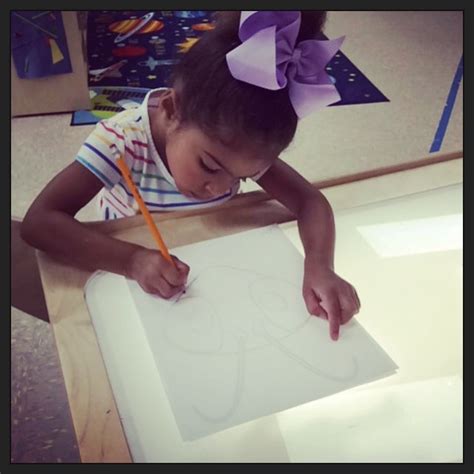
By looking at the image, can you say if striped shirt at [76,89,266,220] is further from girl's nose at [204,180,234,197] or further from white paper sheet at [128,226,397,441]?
white paper sheet at [128,226,397,441]

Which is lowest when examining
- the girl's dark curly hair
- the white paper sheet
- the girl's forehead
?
the white paper sheet

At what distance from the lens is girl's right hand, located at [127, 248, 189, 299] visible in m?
0.50

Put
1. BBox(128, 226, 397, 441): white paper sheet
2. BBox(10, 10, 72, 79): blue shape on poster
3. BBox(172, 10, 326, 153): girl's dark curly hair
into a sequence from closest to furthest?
1. BBox(128, 226, 397, 441): white paper sheet
2. BBox(172, 10, 326, 153): girl's dark curly hair
3. BBox(10, 10, 72, 79): blue shape on poster

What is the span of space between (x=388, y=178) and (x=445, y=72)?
1.50 metres

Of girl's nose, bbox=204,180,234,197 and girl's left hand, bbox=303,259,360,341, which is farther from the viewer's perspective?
girl's nose, bbox=204,180,234,197

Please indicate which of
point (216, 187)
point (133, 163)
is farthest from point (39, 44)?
point (216, 187)

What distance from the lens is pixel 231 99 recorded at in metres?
0.53

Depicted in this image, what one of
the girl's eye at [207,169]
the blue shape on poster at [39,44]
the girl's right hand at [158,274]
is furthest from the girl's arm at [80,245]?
the blue shape on poster at [39,44]

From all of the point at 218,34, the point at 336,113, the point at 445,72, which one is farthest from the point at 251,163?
the point at 445,72

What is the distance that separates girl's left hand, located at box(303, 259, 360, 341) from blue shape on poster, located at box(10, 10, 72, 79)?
4.16ft

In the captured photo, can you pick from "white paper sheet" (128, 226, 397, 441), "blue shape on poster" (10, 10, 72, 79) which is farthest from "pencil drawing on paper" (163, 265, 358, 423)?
"blue shape on poster" (10, 10, 72, 79)

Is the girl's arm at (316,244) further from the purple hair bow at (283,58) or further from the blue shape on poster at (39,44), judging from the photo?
the blue shape on poster at (39,44)

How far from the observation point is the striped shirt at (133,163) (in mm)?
625

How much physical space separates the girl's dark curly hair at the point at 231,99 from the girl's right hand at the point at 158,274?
0.14m
